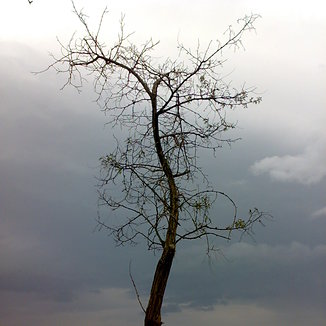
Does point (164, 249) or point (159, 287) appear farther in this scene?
point (164, 249)

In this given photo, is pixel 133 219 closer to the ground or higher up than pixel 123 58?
closer to the ground

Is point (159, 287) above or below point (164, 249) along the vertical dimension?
below

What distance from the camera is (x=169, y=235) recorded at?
730 centimetres

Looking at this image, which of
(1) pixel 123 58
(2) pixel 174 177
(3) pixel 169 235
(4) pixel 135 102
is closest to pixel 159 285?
(3) pixel 169 235

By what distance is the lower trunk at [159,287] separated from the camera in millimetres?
6996

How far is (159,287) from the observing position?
7.10 m

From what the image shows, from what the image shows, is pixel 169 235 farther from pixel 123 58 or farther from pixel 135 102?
pixel 123 58

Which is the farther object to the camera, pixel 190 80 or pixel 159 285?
pixel 190 80

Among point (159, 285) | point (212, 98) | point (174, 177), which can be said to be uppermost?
point (212, 98)

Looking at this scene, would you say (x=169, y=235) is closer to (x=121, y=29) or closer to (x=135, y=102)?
(x=135, y=102)

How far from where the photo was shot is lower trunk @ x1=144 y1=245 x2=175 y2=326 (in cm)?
700

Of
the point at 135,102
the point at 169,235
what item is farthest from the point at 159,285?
the point at 135,102

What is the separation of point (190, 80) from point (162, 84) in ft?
1.08

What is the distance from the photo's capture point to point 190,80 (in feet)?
25.3
